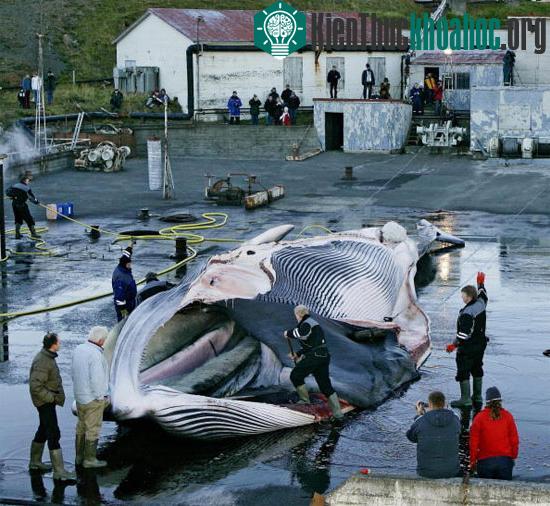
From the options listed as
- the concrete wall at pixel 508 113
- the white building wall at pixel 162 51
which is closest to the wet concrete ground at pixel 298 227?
the concrete wall at pixel 508 113

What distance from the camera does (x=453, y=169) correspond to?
4322 centimetres

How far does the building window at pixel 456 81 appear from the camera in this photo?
52750 mm

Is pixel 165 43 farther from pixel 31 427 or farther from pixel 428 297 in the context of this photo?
pixel 31 427

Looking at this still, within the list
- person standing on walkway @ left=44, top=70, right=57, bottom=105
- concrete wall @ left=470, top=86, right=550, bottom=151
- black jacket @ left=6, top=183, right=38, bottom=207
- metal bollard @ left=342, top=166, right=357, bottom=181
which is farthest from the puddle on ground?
person standing on walkway @ left=44, top=70, right=57, bottom=105

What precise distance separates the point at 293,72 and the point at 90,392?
41022mm

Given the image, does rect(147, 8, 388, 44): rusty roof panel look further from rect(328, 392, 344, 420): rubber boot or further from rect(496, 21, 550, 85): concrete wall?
rect(328, 392, 344, 420): rubber boot

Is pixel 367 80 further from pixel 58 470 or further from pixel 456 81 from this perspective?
pixel 58 470

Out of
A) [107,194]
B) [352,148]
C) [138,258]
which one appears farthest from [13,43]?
[138,258]

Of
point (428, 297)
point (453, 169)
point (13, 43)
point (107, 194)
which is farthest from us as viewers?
point (13, 43)

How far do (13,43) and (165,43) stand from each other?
1576 centimetres

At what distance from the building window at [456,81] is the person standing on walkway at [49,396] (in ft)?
132

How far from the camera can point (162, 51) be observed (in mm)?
54438

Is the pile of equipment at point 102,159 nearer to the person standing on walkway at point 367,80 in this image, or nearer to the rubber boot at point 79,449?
the person standing on walkway at point 367,80

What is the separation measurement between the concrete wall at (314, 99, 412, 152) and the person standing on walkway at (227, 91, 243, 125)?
4.48 metres
